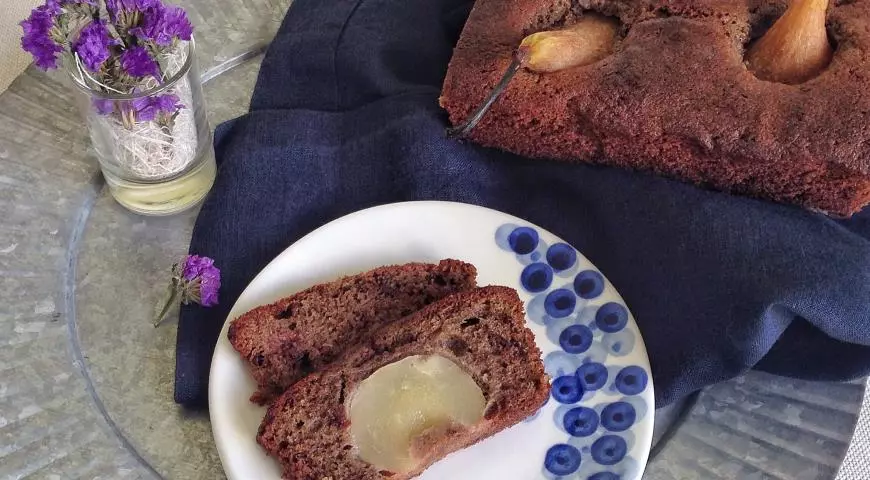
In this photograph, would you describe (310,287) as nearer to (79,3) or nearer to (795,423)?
(79,3)

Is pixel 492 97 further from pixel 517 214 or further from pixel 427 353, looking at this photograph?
Result: pixel 427 353

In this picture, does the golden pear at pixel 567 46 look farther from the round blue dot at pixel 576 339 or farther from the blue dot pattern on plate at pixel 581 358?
the round blue dot at pixel 576 339

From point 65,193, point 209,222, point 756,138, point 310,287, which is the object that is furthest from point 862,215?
point 65,193

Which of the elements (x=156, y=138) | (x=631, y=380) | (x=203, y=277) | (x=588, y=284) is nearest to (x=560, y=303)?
(x=588, y=284)

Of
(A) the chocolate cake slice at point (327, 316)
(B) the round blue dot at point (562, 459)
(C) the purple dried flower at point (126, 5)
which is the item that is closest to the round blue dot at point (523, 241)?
(A) the chocolate cake slice at point (327, 316)

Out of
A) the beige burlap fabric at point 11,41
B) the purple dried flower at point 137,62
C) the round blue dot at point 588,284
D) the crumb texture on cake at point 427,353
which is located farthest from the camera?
the beige burlap fabric at point 11,41
